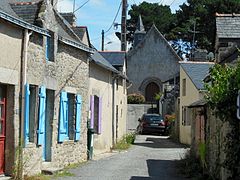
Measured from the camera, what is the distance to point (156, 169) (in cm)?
1620

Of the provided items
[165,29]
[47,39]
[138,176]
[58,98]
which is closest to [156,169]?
[138,176]

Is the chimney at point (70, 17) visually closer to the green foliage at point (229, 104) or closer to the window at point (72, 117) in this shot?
the window at point (72, 117)

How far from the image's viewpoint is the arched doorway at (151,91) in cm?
5206

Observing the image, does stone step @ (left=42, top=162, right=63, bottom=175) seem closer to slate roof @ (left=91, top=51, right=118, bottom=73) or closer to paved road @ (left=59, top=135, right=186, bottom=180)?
paved road @ (left=59, top=135, right=186, bottom=180)

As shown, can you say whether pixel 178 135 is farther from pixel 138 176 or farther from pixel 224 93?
pixel 224 93

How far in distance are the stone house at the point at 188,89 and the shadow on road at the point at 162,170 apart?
27.3 ft

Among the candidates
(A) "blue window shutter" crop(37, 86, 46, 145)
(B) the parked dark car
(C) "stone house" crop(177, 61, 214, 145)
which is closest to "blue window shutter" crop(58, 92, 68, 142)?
(A) "blue window shutter" crop(37, 86, 46, 145)

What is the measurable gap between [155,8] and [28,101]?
193 ft

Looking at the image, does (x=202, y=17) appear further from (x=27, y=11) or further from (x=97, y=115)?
(x=27, y=11)

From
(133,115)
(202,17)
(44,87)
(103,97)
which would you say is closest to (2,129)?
(44,87)

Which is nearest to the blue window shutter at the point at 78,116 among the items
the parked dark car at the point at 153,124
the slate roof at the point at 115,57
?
the slate roof at the point at 115,57

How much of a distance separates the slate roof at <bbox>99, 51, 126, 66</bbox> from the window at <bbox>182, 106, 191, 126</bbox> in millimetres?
4522

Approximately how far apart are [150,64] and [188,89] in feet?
79.8

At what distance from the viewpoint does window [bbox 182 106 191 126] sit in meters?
27.5
